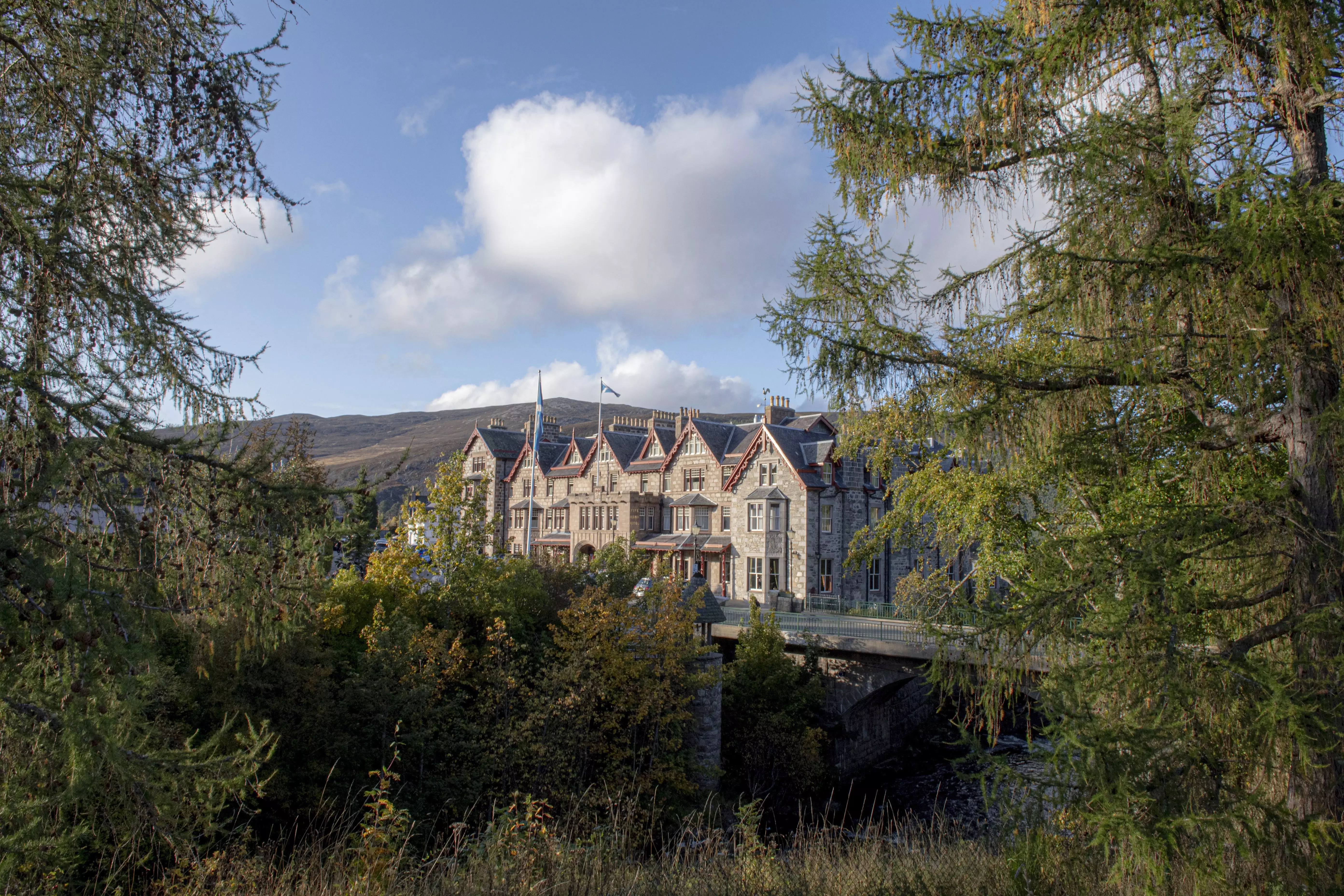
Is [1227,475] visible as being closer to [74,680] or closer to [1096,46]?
[1096,46]

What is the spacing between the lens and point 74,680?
3.64 m

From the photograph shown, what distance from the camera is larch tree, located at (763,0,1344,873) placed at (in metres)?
5.05

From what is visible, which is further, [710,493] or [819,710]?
[710,493]

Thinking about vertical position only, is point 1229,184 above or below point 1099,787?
above

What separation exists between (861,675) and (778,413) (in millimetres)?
18366

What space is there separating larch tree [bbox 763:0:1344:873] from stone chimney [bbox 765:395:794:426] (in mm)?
31891

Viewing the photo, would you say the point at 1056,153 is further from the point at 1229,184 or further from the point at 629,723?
the point at 629,723

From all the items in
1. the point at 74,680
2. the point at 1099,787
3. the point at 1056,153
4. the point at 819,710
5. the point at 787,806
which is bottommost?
→ the point at 787,806

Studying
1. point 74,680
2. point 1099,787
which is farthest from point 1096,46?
point 74,680

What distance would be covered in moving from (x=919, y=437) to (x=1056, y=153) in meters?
3.28

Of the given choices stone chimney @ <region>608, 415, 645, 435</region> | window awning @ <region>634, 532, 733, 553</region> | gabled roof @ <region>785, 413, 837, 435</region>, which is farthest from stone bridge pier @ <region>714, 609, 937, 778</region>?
stone chimney @ <region>608, 415, 645, 435</region>

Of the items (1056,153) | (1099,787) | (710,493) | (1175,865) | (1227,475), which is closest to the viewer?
(1099,787)

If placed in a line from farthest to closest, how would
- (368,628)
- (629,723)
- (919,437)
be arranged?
(629,723), (368,628), (919,437)

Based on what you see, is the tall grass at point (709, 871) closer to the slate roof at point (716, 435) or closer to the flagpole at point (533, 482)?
the flagpole at point (533, 482)
